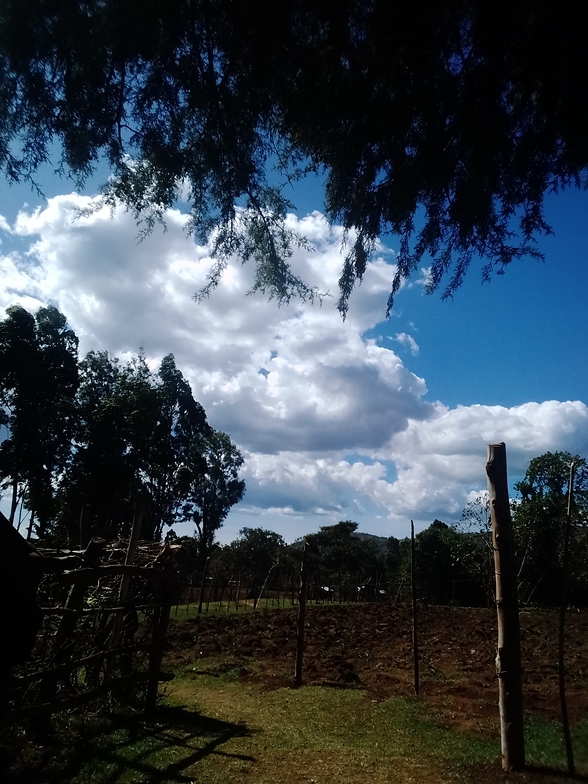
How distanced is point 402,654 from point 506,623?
7850 millimetres

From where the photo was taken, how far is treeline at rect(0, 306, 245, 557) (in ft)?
71.7

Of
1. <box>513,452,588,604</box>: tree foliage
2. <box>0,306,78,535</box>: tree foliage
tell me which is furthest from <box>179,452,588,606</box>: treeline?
<box>0,306,78,535</box>: tree foliage

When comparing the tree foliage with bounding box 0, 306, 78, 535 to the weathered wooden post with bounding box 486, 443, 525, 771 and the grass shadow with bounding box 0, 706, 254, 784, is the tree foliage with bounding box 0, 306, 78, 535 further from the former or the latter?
the weathered wooden post with bounding box 486, 443, 525, 771

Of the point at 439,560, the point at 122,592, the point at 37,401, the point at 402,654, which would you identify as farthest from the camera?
the point at 439,560

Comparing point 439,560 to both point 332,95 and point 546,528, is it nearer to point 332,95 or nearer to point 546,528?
point 546,528

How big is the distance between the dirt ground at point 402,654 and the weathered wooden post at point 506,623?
185cm

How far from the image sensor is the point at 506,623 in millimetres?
5027

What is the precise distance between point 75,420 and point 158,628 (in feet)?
63.2

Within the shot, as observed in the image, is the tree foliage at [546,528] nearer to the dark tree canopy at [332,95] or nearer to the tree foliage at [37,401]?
the dark tree canopy at [332,95]

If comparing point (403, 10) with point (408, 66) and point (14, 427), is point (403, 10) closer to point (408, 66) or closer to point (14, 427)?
point (408, 66)

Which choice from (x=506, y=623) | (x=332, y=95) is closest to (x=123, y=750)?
(x=506, y=623)

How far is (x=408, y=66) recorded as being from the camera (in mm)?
4234

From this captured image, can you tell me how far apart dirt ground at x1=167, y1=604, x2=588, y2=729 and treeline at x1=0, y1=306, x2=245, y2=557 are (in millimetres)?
6993

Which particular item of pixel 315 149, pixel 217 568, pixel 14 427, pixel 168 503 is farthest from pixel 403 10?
pixel 217 568
